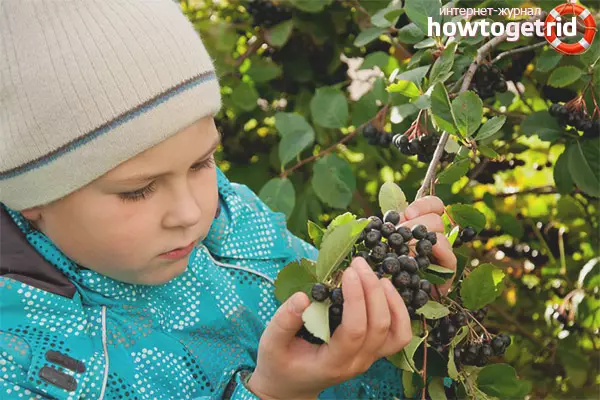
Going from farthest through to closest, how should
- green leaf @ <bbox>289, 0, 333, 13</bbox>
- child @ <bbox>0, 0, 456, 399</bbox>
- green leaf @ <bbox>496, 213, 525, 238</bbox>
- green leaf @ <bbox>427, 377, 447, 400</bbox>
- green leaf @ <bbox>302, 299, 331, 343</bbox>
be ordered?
green leaf @ <bbox>496, 213, 525, 238</bbox>, green leaf @ <bbox>289, 0, 333, 13</bbox>, green leaf @ <bbox>427, 377, 447, 400</bbox>, child @ <bbox>0, 0, 456, 399</bbox>, green leaf @ <bbox>302, 299, 331, 343</bbox>

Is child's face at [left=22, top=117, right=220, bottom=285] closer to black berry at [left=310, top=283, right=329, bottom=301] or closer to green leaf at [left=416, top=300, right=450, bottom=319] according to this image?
black berry at [left=310, top=283, right=329, bottom=301]

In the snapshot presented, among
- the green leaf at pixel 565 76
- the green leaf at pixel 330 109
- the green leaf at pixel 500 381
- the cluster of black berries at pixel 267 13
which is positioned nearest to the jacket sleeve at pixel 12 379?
the green leaf at pixel 500 381

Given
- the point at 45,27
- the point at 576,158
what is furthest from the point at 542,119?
the point at 45,27

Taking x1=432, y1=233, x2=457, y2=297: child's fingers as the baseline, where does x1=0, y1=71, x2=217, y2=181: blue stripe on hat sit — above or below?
above

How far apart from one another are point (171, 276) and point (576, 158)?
0.93m

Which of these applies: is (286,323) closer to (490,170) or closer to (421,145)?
(421,145)

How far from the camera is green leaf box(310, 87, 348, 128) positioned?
6.10 feet

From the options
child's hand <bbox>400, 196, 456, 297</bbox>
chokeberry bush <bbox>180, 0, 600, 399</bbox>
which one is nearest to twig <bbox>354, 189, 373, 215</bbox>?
chokeberry bush <bbox>180, 0, 600, 399</bbox>

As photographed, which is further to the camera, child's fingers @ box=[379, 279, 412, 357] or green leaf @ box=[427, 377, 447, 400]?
green leaf @ box=[427, 377, 447, 400]

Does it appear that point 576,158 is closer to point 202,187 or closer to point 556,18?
point 556,18

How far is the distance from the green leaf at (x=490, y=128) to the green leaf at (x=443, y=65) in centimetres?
10

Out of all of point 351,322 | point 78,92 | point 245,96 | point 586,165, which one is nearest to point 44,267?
point 78,92

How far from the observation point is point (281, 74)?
2.26 metres

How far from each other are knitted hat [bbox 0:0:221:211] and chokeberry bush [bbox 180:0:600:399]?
11.6 inches
